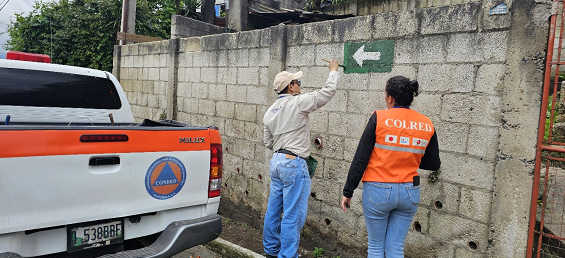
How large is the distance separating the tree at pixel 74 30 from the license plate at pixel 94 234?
33.1 ft

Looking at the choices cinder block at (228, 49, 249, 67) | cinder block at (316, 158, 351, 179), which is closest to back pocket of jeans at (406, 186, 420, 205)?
cinder block at (316, 158, 351, 179)

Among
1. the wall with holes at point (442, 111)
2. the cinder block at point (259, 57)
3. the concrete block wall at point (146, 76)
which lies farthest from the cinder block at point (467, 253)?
the concrete block wall at point (146, 76)

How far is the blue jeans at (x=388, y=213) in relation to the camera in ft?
8.42

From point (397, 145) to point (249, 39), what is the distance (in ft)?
10.7

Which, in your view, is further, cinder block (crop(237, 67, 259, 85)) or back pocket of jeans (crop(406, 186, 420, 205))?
cinder block (crop(237, 67, 259, 85))

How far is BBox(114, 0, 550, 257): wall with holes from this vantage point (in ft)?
9.39

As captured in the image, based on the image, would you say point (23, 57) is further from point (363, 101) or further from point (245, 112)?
point (363, 101)

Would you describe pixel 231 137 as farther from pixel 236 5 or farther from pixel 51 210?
pixel 236 5

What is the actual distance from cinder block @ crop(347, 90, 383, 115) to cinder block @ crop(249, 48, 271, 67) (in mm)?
1425

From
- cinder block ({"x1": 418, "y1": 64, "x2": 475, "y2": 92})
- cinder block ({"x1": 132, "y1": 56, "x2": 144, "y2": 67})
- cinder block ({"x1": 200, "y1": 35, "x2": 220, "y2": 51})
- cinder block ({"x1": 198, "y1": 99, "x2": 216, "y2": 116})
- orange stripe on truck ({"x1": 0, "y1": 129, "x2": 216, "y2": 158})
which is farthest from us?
cinder block ({"x1": 132, "y1": 56, "x2": 144, "y2": 67})

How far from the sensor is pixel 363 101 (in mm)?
3904

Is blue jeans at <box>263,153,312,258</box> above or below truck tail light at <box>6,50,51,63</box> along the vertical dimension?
below

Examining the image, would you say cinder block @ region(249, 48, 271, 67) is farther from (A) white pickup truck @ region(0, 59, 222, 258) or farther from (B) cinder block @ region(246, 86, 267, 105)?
(A) white pickup truck @ region(0, 59, 222, 258)

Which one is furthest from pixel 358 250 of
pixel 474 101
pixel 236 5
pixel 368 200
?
pixel 236 5
